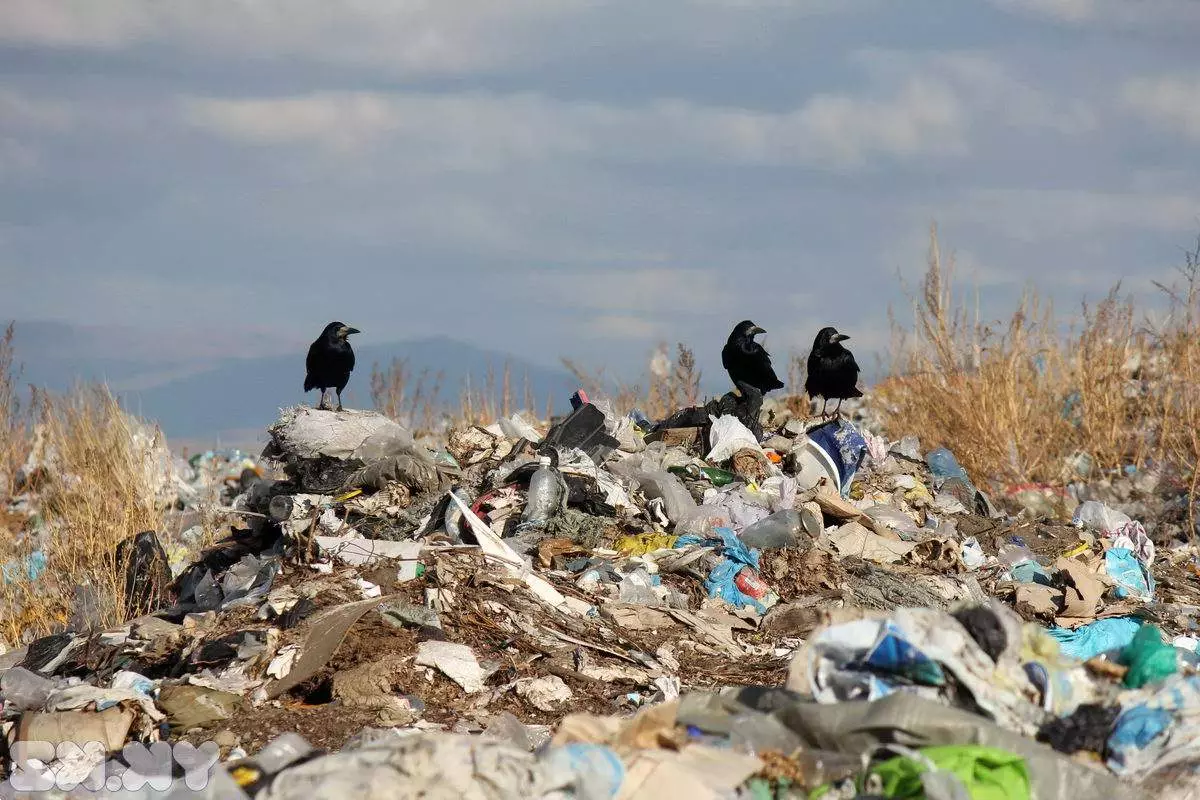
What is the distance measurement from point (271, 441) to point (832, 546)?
3.51 m

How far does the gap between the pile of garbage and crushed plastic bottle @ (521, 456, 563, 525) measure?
0.05 ft

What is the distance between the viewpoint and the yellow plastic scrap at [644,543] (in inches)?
273

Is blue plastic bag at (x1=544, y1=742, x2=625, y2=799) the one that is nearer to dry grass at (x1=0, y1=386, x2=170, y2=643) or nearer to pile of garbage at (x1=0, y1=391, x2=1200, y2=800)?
pile of garbage at (x1=0, y1=391, x2=1200, y2=800)

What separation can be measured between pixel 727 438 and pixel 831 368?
3.31 ft

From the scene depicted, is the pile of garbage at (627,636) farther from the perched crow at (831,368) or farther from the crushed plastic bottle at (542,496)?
the perched crow at (831,368)

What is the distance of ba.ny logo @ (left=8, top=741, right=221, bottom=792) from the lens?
4316mm

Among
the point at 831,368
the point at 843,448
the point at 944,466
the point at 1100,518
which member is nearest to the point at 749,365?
the point at 831,368

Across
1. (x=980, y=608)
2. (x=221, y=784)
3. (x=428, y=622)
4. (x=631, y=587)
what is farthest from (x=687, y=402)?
(x=221, y=784)

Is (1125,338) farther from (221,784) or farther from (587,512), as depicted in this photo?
(221,784)

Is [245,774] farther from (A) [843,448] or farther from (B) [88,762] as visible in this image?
(A) [843,448]

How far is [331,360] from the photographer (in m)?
8.34

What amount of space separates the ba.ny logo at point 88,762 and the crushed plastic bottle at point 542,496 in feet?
8.54

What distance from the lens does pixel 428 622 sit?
5500 millimetres

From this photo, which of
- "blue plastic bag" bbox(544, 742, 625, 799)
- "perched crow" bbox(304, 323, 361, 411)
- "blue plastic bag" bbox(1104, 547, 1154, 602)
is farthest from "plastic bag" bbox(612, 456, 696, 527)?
"blue plastic bag" bbox(544, 742, 625, 799)
